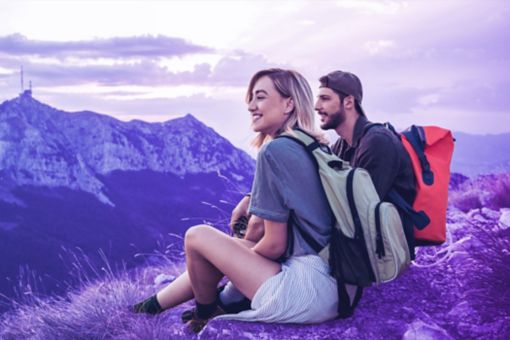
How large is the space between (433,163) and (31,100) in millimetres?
87170

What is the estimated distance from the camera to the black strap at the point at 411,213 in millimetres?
3916

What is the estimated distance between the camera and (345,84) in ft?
14.2

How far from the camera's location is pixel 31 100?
84.9 m

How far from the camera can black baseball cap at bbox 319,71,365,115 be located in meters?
4.32

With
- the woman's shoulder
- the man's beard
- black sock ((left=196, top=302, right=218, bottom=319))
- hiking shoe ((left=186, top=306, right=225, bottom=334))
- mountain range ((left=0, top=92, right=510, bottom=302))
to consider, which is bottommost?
mountain range ((left=0, top=92, right=510, bottom=302))

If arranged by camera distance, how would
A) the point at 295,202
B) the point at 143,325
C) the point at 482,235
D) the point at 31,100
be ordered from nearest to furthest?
1. the point at 295,202
2. the point at 143,325
3. the point at 482,235
4. the point at 31,100

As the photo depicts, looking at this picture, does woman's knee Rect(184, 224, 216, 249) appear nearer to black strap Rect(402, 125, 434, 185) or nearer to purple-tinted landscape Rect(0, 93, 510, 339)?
purple-tinted landscape Rect(0, 93, 510, 339)

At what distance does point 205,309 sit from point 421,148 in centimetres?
180

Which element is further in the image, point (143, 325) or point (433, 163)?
point (433, 163)

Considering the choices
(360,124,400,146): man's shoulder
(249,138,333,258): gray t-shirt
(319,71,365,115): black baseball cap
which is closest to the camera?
(249,138,333,258): gray t-shirt

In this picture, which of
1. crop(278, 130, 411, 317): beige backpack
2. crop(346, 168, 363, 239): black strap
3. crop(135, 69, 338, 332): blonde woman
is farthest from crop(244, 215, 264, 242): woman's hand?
crop(346, 168, 363, 239): black strap

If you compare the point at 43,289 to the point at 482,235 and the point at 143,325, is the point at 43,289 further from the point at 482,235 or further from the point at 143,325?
the point at 482,235

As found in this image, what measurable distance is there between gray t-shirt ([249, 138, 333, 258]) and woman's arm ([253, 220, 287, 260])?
0.15 feet

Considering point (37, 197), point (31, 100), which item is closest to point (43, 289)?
point (37, 197)
